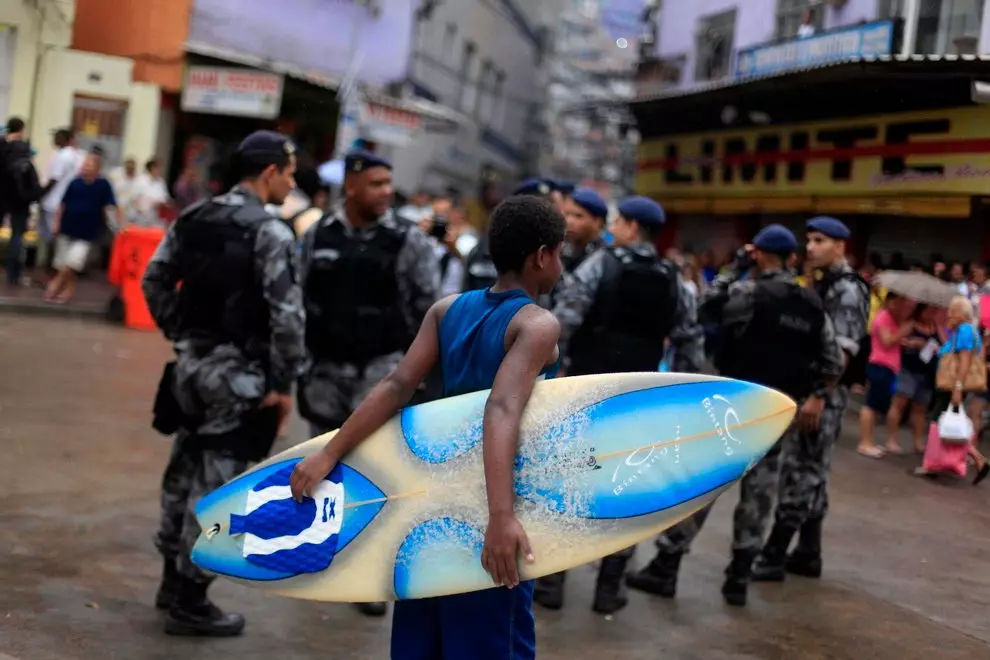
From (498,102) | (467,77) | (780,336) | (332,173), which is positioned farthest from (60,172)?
(498,102)

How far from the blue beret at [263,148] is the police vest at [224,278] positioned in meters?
0.17

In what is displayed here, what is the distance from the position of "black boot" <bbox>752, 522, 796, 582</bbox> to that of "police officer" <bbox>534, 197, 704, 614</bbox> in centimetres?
99

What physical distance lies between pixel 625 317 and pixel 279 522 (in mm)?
2418

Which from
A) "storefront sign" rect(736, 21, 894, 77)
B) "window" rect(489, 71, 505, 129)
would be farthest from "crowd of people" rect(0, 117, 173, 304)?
"window" rect(489, 71, 505, 129)

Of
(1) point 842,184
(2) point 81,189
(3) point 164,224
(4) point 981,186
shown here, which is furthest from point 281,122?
(4) point 981,186

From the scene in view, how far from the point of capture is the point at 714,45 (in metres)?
25.1

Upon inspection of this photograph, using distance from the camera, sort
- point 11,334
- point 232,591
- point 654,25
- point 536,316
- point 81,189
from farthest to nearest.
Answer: point 654,25 → point 81,189 → point 11,334 → point 232,591 → point 536,316

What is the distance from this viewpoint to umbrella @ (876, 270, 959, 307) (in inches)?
388

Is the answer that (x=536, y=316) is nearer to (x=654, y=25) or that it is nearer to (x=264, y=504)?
(x=264, y=504)

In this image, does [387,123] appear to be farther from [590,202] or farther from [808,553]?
[808,553]

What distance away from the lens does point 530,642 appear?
3354mm

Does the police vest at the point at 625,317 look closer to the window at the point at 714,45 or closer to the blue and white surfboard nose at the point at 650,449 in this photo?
the blue and white surfboard nose at the point at 650,449

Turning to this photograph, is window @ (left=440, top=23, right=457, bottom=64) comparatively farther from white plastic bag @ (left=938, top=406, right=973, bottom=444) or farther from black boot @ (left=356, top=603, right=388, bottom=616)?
black boot @ (left=356, top=603, right=388, bottom=616)

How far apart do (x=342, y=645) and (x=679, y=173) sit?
2074 centimetres
